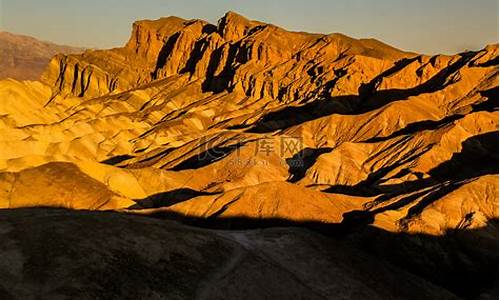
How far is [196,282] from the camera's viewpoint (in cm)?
3288

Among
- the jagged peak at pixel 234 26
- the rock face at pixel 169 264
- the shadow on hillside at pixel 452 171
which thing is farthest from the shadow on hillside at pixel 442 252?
the jagged peak at pixel 234 26

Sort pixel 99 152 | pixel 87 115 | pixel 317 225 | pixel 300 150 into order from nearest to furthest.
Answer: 1. pixel 317 225
2. pixel 300 150
3. pixel 99 152
4. pixel 87 115

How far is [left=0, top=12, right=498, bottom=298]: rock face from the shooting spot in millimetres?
55719

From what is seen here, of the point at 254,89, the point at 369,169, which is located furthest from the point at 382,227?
the point at 254,89

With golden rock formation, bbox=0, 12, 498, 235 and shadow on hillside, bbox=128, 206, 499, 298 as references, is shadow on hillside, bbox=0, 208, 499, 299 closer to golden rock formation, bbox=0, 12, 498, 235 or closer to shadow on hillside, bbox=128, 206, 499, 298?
shadow on hillside, bbox=128, 206, 499, 298

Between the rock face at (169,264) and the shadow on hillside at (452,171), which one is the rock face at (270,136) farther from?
the rock face at (169,264)

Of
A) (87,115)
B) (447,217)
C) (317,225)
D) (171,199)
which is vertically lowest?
(87,115)

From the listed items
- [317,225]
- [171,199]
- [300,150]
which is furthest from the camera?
[300,150]

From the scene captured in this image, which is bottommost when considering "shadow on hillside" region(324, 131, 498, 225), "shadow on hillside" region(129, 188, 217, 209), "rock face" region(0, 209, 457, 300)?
"shadow on hillside" region(129, 188, 217, 209)

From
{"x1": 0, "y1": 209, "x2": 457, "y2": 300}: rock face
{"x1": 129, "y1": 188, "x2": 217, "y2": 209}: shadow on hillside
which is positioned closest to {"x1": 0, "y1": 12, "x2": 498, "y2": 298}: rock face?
{"x1": 129, "y1": 188, "x2": 217, "y2": 209}: shadow on hillside

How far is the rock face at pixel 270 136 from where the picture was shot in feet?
183

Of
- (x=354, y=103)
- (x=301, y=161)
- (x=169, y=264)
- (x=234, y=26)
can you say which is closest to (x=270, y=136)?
(x=301, y=161)

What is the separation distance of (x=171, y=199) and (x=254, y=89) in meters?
82.9

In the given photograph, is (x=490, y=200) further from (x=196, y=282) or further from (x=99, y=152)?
(x=99, y=152)
